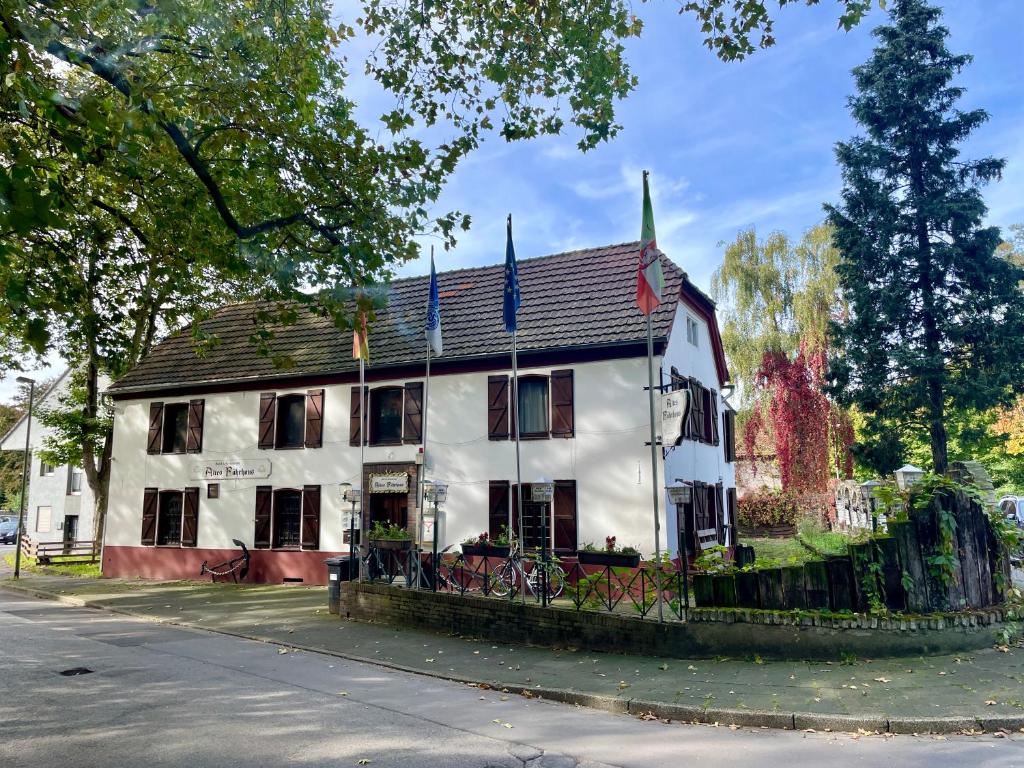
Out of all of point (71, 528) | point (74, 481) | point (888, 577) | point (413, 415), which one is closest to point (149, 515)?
point (413, 415)

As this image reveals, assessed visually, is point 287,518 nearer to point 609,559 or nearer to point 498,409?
point 498,409

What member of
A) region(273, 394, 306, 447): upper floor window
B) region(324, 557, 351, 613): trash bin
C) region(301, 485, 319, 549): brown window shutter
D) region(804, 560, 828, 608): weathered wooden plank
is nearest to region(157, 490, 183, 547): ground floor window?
region(273, 394, 306, 447): upper floor window

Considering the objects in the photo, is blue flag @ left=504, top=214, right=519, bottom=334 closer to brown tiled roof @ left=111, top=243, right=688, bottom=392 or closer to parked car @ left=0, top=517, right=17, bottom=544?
brown tiled roof @ left=111, top=243, right=688, bottom=392

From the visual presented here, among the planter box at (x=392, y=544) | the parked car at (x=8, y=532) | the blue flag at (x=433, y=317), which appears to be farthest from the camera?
the parked car at (x=8, y=532)

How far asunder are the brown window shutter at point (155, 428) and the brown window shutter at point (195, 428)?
117 cm

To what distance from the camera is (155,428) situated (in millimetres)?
23125

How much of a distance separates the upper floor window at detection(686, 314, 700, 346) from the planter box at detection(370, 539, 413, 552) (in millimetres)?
9742

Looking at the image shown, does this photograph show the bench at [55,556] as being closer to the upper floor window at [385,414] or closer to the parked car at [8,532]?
the parked car at [8,532]

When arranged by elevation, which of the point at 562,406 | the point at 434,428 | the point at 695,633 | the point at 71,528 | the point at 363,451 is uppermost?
the point at 562,406

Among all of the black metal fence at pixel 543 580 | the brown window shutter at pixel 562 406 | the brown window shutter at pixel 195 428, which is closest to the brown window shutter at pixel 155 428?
the brown window shutter at pixel 195 428

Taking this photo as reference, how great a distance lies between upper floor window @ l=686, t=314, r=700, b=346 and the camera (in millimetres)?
19600

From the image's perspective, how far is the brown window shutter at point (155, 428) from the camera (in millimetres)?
22984

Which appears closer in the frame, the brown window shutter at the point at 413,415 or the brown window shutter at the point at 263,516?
the brown window shutter at the point at 413,415

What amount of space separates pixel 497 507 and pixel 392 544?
3.61 metres
